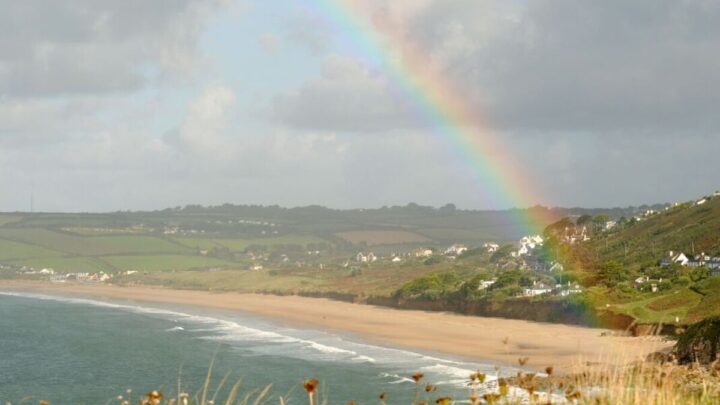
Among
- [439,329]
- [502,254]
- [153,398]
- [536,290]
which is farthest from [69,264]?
[153,398]

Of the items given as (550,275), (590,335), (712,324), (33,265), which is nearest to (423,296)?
(550,275)

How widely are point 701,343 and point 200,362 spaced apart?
1002 inches

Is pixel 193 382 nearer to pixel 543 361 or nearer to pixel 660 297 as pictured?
pixel 543 361

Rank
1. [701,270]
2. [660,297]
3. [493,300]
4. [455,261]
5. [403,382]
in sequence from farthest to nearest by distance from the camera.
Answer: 1. [455,261]
2. [493,300]
3. [701,270]
4. [660,297]
5. [403,382]

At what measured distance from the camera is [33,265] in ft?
584

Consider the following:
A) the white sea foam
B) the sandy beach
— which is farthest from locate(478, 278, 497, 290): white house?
the white sea foam

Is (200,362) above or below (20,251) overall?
below

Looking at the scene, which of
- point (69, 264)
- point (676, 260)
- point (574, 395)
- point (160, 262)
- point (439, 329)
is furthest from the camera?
point (160, 262)

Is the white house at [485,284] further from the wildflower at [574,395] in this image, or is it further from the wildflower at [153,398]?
the wildflower at [153,398]

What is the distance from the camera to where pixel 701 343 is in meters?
35.3

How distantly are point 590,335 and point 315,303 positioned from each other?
171 feet

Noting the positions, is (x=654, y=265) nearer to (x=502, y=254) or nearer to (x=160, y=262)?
(x=502, y=254)

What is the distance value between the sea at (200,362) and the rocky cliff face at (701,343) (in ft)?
22.8

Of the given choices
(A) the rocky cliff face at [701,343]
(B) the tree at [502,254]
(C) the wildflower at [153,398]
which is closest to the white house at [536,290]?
(A) the rocky cliff face at [701,343]
